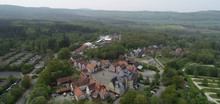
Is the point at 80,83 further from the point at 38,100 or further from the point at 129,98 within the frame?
the point at 129,98

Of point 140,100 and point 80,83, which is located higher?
point 140,100

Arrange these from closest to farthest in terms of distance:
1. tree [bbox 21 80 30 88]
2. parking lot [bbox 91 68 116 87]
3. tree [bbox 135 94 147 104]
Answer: tree [bbox 135 94 147 104] < tree [bbox 21 80 30 88] < parking lot [bbox 91 68 116 87]

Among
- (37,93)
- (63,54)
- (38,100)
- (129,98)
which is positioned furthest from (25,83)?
(129,98)

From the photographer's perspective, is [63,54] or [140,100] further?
[63,54]

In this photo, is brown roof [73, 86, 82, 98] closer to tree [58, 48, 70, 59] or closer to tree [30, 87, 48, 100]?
tree [30, 87, 48, 100]

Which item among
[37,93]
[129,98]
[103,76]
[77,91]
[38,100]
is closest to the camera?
[38,100]

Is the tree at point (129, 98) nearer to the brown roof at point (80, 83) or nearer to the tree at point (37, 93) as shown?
the brown roof at point (80, 83)

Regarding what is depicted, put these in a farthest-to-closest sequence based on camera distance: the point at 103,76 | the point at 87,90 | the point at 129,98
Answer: the point at 103,76 → the point at 87,90 → the point at 129,98

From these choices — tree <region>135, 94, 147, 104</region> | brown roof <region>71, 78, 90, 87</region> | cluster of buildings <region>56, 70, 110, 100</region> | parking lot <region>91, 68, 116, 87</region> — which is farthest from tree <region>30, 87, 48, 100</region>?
tree <region>135, 94, 147, 104</region>

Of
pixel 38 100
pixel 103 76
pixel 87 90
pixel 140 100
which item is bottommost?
pixel 103 76
